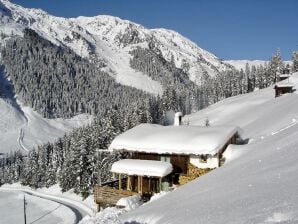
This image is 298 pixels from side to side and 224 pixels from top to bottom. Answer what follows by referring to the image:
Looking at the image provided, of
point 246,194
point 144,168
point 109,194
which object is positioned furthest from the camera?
point 109,194

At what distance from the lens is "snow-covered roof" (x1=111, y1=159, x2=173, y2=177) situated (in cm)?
3356

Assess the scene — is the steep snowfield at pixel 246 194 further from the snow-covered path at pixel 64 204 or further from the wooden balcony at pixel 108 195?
the snow-covered path at pixel 64 204

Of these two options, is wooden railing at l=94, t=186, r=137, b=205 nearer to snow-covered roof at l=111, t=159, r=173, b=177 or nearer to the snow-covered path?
snow-covered roof at l=111, t=159, r=173, b=177

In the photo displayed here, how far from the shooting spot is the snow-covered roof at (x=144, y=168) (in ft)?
110

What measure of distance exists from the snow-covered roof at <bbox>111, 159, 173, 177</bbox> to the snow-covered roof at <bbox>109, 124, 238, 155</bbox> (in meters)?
0.94

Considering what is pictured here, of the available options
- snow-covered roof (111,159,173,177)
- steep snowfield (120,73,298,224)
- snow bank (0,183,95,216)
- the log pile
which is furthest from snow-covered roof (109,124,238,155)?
snow bank (0,183,95,216)

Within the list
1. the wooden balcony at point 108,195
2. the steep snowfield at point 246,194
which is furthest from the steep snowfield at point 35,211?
the steep snowfield at point 246,194

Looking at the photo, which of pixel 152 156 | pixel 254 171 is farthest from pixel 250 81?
pixel 254 171

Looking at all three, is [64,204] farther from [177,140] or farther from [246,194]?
[246,194]

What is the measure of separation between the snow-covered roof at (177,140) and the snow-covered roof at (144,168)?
3.07 feet

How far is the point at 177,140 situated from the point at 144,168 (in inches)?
132

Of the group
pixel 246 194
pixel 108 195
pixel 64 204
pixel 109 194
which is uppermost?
pixel 246 194

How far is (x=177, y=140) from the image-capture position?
34656 mm

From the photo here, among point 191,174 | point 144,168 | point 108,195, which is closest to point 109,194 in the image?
point 108,195
